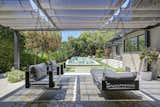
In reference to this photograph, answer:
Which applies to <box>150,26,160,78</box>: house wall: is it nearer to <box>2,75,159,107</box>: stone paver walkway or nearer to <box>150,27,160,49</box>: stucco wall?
<box>150,27,160,49</box>: stucco wall

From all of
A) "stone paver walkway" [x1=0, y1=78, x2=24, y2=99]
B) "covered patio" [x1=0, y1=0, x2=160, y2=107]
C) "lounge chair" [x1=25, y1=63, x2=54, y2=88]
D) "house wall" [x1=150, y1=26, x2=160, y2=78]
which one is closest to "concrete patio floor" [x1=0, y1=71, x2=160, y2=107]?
"covered patio" [x1=0, y1=0, x2=160, y2=107]

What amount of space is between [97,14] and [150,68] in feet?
16.5

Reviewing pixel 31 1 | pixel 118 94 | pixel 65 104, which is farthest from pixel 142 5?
pixel 65 104

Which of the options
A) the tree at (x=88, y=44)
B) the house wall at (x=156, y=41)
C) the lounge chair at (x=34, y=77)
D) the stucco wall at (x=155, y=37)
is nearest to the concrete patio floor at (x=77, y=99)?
the lounge chair at (x=34, y=77)

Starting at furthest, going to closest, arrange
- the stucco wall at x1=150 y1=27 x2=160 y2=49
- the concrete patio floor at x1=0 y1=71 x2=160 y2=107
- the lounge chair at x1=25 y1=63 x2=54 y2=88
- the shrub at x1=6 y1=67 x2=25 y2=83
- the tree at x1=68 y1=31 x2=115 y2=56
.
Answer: the tree at x1=68 y1=31 x2=115 y2=56 < the stucco wall at x1=150 y1=27 x2=160 y2=49 < the shrub at x1=6 y1=67 x2=25 y2=83 < the lounge chair at x1=25 y1=63 x2=54 y2=88 < the concrete patio floor at x1=0 y1=71 x2=160 y2=107

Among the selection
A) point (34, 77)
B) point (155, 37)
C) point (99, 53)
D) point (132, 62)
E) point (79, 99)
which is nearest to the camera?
point (79, 99)

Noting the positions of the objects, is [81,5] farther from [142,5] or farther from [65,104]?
[65,104]

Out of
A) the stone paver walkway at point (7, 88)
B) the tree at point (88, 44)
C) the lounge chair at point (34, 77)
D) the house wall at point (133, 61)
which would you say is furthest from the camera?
the tree at point (88, 44)

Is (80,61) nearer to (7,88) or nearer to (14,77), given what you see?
(14,77)

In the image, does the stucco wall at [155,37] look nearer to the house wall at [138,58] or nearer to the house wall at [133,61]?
the house wall at [138,58]

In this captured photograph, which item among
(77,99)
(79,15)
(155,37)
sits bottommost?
(77,99)

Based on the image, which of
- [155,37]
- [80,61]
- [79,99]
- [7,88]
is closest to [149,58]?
[155,37]

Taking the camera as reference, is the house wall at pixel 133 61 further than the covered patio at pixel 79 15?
Yes

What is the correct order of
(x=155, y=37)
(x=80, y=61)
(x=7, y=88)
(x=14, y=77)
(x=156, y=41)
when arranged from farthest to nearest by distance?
(x=80, y=61) < (x=155, y=37) < (x=156, y=41) < (x=14, y=77) < (x=7, y=88)
